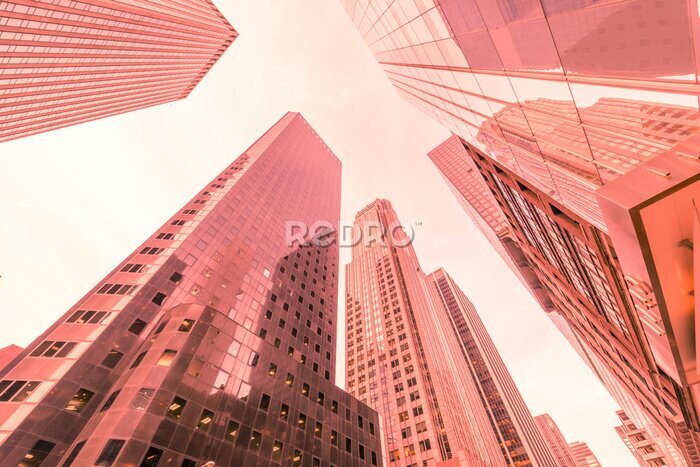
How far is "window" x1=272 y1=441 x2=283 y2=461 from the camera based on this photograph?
3007 cm

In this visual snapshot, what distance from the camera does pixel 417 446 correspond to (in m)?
62.3

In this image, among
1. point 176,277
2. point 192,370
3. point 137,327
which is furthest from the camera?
point 176,277

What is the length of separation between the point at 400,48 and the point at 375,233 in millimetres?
126045

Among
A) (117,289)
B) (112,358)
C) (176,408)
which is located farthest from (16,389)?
(176,408)

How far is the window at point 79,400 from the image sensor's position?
2728cm

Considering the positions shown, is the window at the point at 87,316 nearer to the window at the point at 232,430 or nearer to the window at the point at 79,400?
the window at the point at 79,400

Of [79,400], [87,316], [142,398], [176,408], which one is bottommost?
[176,408]

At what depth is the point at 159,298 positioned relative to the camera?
130ft

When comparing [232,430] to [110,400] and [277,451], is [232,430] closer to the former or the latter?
[277,451]

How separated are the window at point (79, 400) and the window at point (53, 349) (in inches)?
180

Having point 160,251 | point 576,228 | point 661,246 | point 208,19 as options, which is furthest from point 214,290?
point 208,19

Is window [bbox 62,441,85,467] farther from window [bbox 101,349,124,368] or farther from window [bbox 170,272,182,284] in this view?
window [bbox 170,272,182,284]

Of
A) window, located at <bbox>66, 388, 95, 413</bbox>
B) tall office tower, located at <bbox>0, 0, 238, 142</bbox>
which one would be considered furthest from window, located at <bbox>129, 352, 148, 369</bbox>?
tall office tower, located at <bbox>0, 0, 238, 142</bbox>

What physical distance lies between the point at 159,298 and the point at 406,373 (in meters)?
60.6
